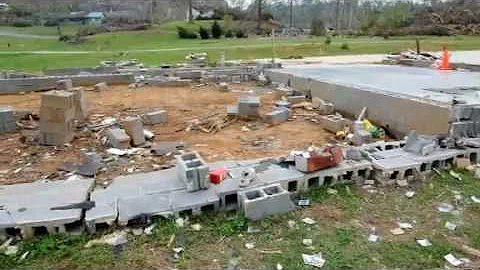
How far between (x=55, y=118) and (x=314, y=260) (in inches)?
165

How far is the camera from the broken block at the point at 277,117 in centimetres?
669

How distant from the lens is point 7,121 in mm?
6367

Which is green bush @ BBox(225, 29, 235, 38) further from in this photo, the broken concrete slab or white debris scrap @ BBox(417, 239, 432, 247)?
white debris scrap @ BBox(417, 239, 432, 247)

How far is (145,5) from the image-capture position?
5506 centimetres

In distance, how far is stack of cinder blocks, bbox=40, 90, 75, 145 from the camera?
A: 18.3ft

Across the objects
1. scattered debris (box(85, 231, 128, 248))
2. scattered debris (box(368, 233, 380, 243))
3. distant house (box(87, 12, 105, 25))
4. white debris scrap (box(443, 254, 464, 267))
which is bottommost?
white debris scrap (box(443, 254, 464, 267))

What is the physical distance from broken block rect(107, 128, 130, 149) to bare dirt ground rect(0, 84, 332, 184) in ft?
0.61

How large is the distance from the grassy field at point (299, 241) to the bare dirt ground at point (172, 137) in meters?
1.45

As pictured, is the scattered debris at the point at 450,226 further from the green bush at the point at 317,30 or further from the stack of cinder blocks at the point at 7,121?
the green bush at the point at 317,30

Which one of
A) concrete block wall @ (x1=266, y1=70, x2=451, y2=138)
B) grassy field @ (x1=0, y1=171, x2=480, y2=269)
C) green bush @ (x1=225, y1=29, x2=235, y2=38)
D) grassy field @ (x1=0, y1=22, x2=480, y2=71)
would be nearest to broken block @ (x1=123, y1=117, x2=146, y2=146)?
grassy field @ (x1=0, y1=171, x2=480, y2=269)

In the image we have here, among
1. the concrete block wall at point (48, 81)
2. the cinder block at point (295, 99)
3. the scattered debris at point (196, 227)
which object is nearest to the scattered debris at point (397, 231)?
the scattered debris at point (196, 227)

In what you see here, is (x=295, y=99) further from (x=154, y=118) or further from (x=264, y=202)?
(x=264, y=202)

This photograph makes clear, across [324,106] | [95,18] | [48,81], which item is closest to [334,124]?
[324,106]

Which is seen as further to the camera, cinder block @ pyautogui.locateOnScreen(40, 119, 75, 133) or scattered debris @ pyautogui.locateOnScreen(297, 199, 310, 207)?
cinder block @ pyautogui.locateOnScreen(40, 119, 75, 133)
